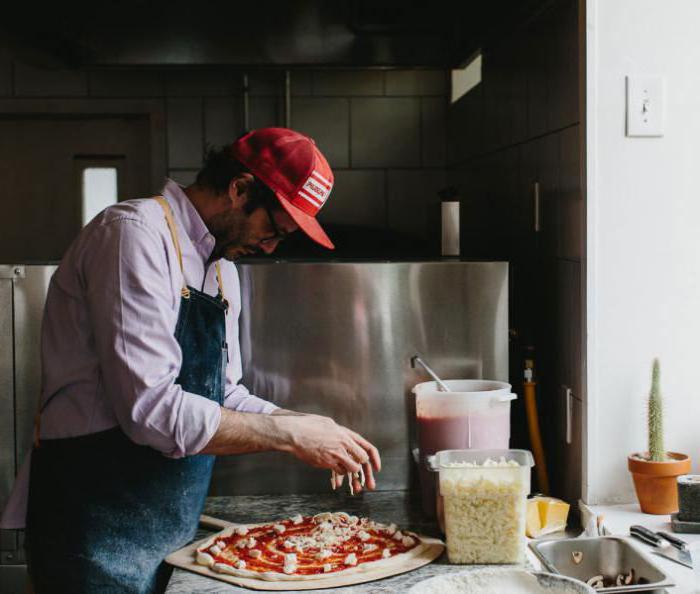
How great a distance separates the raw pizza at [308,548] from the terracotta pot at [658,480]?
482mm

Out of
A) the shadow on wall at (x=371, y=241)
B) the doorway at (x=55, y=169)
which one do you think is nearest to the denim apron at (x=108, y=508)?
the shadow on wall at (x=371, y=241)

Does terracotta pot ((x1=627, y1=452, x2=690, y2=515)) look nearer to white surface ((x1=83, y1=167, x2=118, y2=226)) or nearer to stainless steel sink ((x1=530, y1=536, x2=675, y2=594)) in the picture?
stainless steel sink ((x1=530, y1=536, x2=675, y2=594))

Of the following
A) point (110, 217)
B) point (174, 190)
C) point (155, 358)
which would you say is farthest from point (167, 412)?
point (174, 190)

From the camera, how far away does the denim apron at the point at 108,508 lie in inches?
59.7

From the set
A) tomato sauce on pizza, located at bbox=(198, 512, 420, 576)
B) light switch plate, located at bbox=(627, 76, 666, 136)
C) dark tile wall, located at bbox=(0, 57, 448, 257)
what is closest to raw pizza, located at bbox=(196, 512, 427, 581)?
tomato sauce on pizza, located at bbox=(198, 512, 420, 576)

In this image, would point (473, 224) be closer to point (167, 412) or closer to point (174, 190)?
point (174, 190)

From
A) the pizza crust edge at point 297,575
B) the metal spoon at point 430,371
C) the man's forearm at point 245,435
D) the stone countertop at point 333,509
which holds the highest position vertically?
the metal spoon at point 430,371

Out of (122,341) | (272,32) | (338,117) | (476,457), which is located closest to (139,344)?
(122,341)

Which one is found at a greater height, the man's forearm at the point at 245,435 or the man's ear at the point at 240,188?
the man's ear at the point at 240,188

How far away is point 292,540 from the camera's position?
1.62 meters

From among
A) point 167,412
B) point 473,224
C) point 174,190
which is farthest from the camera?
point 473,224

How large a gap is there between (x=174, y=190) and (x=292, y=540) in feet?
2.29

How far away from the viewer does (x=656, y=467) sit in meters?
1.72

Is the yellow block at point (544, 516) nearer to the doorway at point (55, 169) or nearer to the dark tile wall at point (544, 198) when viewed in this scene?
the dark tile wall at point (544, 198)
